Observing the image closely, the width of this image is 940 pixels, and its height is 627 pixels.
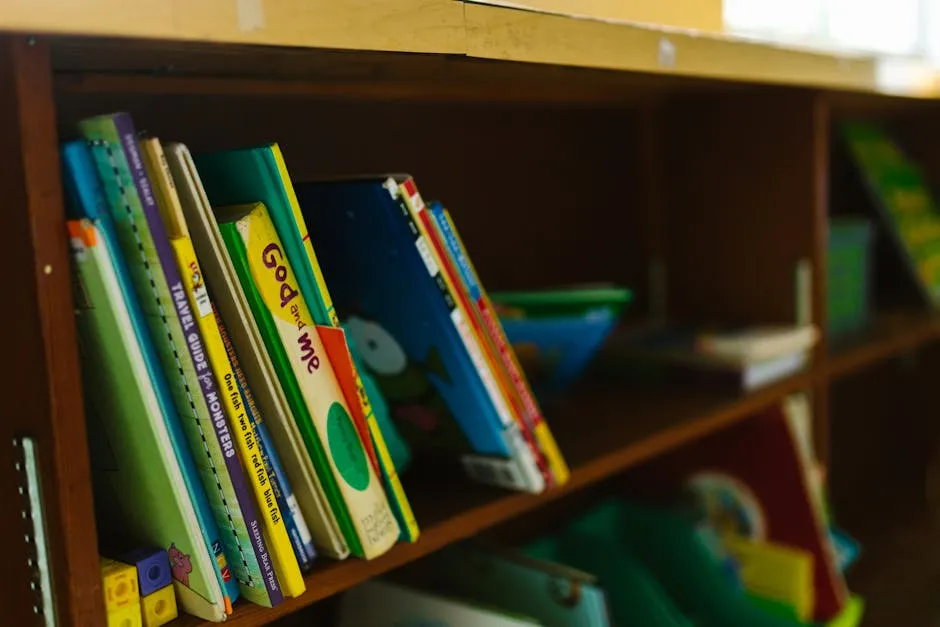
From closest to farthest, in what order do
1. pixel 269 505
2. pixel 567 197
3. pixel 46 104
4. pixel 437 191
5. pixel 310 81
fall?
pixel 46 104
pixel 269 505
pixel 310 81
pixel 437 191
pixel 567 197

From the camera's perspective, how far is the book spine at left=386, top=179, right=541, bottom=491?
0.77m

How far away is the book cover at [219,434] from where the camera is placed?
623 mm

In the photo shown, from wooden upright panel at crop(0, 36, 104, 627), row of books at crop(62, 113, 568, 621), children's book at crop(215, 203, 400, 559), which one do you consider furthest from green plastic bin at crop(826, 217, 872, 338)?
wooden upright panel at crop(0, 36, 104, 627)

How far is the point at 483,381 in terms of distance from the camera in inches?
32.5

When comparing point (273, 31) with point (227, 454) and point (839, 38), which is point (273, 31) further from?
point (839, 38)

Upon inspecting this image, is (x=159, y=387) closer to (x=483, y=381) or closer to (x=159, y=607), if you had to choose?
(x=159, y=607)

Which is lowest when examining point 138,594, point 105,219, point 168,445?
point 138,594

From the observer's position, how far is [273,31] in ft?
1.94

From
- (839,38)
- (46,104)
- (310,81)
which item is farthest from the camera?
(839,38)

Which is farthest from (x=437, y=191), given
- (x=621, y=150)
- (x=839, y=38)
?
(x=839, y=38)

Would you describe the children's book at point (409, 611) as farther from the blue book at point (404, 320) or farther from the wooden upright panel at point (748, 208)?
the wooden upright panel at point (748, 208)

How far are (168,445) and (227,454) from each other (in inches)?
1.6

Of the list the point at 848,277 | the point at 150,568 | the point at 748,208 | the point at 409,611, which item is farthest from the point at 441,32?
the point at 848,277

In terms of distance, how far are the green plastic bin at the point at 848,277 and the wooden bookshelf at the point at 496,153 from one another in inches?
1.8
